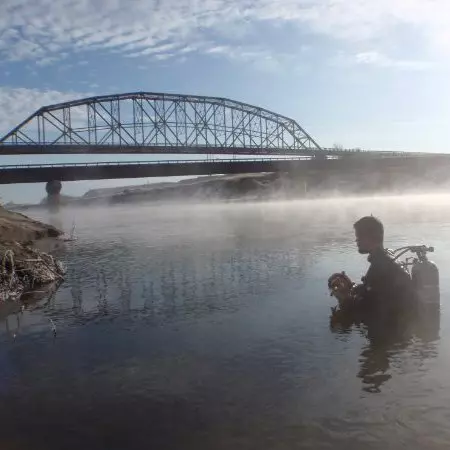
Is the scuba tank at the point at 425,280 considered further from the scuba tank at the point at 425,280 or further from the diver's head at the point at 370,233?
the diver's head at the point at 370,233

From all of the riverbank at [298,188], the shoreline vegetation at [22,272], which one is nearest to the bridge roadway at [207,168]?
the riverbank at [298,188]

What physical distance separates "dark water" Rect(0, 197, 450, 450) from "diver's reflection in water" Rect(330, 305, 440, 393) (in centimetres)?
5

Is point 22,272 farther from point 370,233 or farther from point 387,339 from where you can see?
point 387,339

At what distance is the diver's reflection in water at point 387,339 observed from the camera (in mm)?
7445

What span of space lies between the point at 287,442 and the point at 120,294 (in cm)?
944

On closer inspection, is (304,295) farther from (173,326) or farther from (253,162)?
(253,162)

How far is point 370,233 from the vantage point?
9180 mm

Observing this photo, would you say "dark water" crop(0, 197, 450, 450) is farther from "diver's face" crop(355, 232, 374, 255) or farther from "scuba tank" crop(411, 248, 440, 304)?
"diver's face" crop(355, 232, 374, 255)

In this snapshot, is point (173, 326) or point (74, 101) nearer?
point (173, 326)

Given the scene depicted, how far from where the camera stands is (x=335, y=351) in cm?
848

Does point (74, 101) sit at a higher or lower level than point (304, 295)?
higher

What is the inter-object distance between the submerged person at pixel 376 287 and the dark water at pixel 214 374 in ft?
2.02

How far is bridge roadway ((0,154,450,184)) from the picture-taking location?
8950 centimetres

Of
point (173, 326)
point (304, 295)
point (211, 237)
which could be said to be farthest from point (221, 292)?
point (211, 237)
